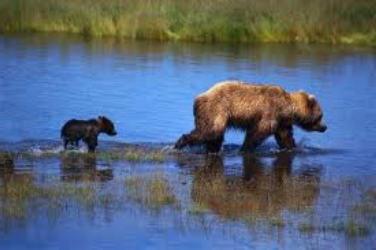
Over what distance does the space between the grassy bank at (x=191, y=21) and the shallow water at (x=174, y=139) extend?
4.42 ft

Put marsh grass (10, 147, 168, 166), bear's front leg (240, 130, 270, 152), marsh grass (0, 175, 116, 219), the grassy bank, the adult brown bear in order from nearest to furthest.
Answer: marsh grass (0, 175, 116, 219) → marsh grass (10, 147, 168, 166) → the adult brown bear → bear's front leg (240, 130, 270, 152) → the grassy bank

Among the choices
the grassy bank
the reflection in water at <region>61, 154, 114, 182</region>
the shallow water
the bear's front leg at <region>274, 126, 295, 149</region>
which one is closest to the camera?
the shallow water

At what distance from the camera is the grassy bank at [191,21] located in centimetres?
3278

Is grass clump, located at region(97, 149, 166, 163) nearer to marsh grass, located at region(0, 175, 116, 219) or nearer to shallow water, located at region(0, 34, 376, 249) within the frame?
shallow water, located at region(0, 34, 376, 249)

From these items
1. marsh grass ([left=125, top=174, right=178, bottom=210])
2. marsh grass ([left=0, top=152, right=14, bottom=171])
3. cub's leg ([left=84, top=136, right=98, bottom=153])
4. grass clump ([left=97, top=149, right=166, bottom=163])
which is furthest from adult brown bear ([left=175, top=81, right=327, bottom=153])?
marsh grass ([left=0, top=152, right=14, bottom=171])

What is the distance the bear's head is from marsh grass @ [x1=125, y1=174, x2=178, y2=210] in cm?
405

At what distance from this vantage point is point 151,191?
41.7 feet

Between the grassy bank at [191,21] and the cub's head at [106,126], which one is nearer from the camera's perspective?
the cub's head at [106,126]

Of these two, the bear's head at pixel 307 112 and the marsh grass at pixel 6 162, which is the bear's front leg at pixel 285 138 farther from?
the marsh grass at pixel 6 162

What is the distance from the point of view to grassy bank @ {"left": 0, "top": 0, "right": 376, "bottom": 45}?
32781mm

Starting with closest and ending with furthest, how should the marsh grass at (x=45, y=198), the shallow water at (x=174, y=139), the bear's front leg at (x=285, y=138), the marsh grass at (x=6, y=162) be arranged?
the shallow water at (x=174, y=139) < the marsh grass at (x=45, y=198) < the marsh grass at (x=6, y=162) < the bear's front leg at (x=285, y=138)

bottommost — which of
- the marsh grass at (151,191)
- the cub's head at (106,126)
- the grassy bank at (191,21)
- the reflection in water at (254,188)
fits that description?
the reflection in water at (254,188)

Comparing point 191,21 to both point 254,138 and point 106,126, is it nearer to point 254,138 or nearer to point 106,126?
point 106,126

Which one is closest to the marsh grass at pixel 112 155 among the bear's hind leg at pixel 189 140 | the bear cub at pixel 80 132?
the bear cub at pixel 80 132
